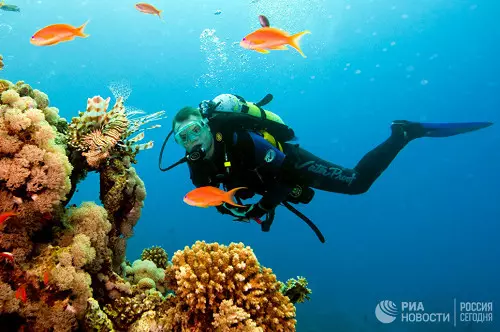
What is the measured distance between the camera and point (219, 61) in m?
61.0

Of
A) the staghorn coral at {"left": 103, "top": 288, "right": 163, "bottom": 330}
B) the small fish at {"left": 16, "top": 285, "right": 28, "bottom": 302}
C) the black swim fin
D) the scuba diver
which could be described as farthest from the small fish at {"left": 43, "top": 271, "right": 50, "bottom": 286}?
the black swim fin

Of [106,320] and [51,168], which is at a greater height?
[51,168]

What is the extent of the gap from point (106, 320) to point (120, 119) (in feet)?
7.02

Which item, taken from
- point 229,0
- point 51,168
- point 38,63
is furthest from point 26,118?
point 38,63

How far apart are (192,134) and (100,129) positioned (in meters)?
1.08

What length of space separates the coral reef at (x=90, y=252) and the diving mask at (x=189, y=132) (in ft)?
1.60

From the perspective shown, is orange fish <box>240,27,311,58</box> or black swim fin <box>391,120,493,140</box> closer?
orange fish <box>240,27,311,58</box>

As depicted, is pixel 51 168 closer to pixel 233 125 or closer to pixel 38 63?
pixel 233 125

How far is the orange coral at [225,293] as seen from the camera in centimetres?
304

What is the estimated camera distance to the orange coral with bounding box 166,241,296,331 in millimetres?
3035

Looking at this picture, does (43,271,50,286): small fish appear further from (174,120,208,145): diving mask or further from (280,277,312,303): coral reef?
(280,277,312,303): coral reef

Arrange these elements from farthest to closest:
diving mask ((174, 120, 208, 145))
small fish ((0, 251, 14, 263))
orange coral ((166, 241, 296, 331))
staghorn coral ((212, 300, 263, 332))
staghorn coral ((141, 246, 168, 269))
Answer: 1. staghorn coral ((141, 246, 168, 269))
2. diving mask ((174, 120, 208, 145))
3. orange coral ((166, 241, 296, 331))
4. staghorn coral ((212, 300, 263, 332))
5. small fish ((0, 251, 14, 263))

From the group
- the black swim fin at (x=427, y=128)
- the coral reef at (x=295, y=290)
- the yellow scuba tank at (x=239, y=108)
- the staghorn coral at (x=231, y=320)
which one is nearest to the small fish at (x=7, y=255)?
the staghorn coral at (x=231, y=320)

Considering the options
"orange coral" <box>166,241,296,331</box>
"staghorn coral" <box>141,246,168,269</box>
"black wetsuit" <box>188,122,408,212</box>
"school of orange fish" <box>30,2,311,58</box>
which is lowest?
"orange coral" <box>166,241,296,331</box>
